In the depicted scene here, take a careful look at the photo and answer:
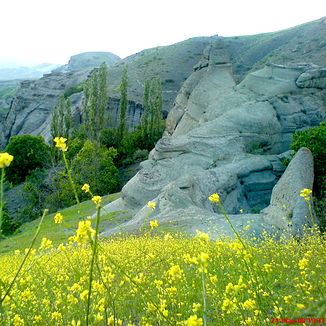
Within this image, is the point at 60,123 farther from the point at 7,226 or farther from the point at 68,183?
the point at 7,226

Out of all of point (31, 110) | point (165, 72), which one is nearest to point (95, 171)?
point (165, 72)

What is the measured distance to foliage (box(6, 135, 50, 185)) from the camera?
109 ft

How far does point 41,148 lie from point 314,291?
35.4 meters

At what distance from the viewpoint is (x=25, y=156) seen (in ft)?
111

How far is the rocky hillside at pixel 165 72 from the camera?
44469 mm

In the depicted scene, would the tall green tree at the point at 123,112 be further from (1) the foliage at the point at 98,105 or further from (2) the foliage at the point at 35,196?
(2) the foliage at the point at 35,196

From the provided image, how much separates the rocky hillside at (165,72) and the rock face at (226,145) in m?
20.0

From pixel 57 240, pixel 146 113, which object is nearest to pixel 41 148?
pixel 146 113

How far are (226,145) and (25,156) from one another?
26.3m

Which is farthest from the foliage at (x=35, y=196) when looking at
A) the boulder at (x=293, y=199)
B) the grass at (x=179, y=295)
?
the grass at (x=179, y=295)

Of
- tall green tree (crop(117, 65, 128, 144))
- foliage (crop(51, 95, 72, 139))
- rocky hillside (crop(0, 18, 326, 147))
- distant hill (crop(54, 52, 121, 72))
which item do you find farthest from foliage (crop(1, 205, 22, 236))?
distant hill (crop(54, 52, 121, 72))

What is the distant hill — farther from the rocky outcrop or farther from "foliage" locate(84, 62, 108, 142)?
"foliage" locate(84, 62, 108, 142)

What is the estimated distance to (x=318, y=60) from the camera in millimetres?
35594

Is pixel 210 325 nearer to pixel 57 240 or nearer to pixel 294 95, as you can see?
pixel 57 240
